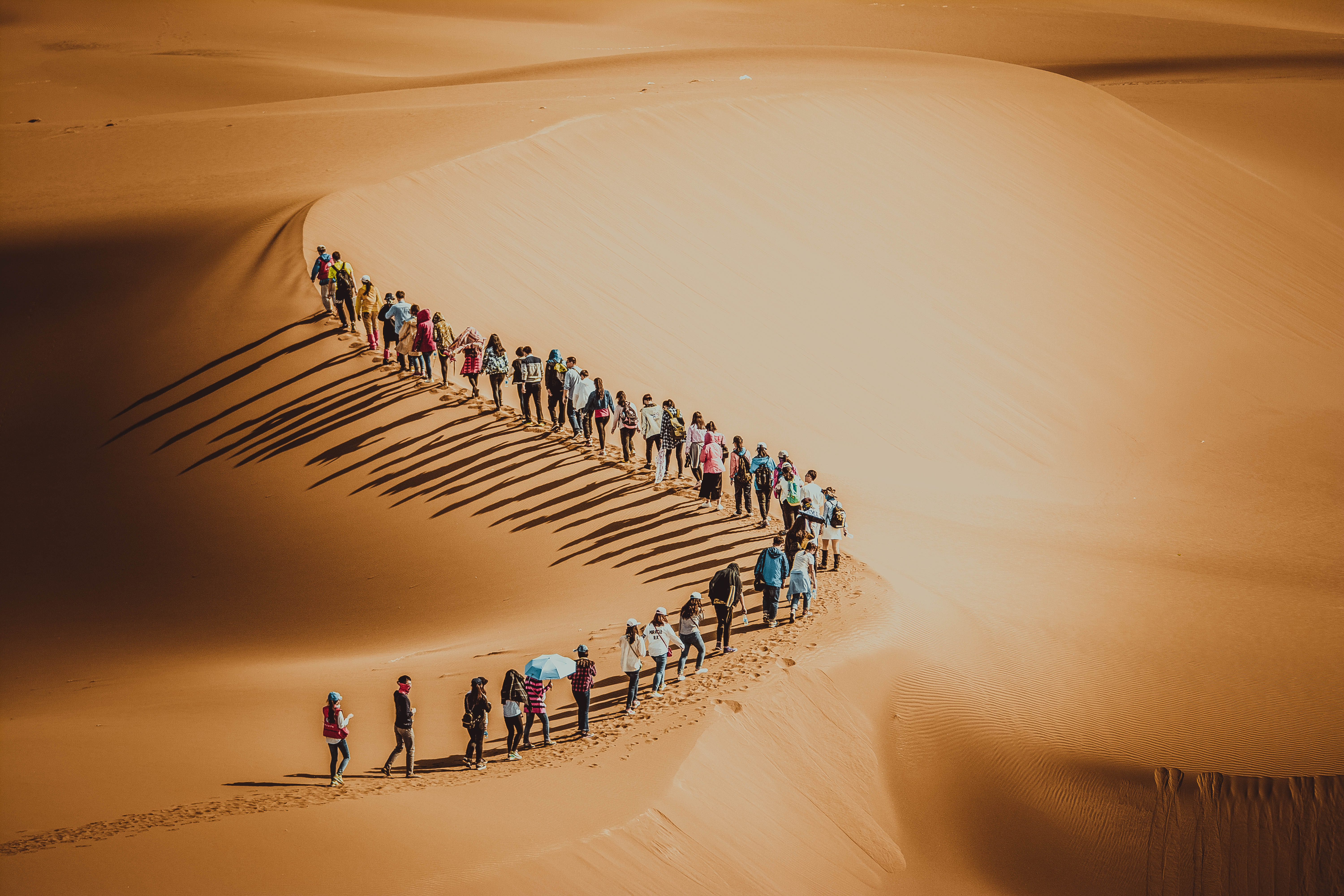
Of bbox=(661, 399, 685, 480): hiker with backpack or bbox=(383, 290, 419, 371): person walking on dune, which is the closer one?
bbox=(661, 399, 685, 480): hiker with backpack

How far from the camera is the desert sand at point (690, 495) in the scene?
31.0 feet

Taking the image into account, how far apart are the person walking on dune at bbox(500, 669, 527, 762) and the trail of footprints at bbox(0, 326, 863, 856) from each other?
16 cm

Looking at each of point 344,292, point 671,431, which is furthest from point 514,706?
point 344,292

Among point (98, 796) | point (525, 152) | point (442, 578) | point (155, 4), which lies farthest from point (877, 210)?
point (155, 4)

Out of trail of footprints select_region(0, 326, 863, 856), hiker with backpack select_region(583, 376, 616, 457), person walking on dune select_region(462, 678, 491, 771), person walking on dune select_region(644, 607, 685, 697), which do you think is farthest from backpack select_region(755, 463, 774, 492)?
person walking on dune select_region(462, 678, 491, 771)

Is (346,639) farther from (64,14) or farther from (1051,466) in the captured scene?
(64,14)

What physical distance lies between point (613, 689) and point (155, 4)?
5770 centimetres

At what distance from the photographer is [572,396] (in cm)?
1527

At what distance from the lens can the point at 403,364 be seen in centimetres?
1653

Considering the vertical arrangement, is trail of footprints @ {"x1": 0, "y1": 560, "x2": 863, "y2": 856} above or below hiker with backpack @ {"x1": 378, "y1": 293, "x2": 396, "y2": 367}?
below

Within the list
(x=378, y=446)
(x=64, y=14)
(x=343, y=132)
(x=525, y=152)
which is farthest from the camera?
(x=64, y=14)

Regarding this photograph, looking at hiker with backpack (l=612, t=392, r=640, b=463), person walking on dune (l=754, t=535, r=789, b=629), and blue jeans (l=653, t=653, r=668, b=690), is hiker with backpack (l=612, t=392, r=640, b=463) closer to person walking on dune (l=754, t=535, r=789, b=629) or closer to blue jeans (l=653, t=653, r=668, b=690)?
person walking on dune (l=754, t=535, r=789, b=629)

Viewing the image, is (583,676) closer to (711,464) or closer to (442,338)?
(711,464)

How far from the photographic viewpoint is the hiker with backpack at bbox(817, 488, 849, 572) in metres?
13.4
